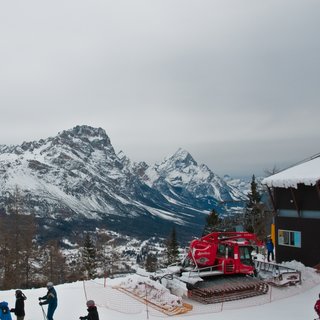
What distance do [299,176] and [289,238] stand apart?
14.8 feet

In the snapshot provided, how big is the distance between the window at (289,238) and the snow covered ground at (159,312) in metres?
4.69

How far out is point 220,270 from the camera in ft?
77.2

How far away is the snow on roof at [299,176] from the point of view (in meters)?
27.0

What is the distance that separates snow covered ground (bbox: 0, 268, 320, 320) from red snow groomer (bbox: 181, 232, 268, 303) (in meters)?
0.60

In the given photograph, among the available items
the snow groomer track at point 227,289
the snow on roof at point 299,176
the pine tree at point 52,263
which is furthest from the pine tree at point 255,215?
the snow groomer track at point 227,289

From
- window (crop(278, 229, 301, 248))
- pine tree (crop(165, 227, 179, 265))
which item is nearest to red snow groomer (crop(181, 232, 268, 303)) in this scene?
window (crop(278, 229, 301, 248))

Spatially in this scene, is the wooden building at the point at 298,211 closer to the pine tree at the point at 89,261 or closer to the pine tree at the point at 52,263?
the pine tree at the point at 52,263

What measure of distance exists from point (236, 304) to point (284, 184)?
9655mm

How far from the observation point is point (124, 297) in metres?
22.1

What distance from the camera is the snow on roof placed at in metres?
27.0

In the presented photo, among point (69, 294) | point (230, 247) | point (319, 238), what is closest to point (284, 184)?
point (319, 238)

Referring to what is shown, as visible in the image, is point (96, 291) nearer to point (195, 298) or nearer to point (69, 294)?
point (69, 294)

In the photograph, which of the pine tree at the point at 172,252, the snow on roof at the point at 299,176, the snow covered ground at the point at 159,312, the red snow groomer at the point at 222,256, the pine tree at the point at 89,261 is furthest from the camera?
the pine tree at the point at 172,252

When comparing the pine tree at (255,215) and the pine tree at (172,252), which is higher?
the pine tree at (255,215)
